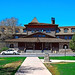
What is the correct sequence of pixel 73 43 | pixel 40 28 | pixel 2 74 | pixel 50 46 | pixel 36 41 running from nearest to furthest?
1. pixel 2 74
2. pixel 73 43
3. pixel 36 41
4. pixel 50 46
5. pixel 40 28

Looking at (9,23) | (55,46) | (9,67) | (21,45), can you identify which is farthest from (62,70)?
(9,23)

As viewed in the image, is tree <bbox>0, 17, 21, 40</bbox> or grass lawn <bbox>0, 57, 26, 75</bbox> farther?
tree <bbox>0, 17, 21, 40</bbox>

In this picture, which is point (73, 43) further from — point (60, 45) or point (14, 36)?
point (14, 36)

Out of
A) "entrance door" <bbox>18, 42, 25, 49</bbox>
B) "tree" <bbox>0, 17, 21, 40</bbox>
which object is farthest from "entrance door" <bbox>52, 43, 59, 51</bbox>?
"tree" <bbox>0, 17, 21, 40</bbox>

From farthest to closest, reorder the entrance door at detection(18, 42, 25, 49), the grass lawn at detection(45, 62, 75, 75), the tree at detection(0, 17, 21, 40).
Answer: the tree at detection(0, 17, 21, 40), the entrance door at detection(18, 42, 25, 49), the grass lawn at detection(45, 62, 75, 75)

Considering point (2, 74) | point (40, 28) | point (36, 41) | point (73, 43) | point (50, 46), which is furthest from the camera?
point (40, 28)

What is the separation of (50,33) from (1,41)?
702 inches

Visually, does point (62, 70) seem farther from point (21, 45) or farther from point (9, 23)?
point (9, 23)

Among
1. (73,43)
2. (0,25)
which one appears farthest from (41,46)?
(73,43)

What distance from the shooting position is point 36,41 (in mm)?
51375

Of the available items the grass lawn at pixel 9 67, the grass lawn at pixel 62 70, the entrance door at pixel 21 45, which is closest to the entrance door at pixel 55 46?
the entrance door at pixel 21 45

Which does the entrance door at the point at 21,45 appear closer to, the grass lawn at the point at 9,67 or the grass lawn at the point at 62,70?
the grass lawn at the point at 9,67

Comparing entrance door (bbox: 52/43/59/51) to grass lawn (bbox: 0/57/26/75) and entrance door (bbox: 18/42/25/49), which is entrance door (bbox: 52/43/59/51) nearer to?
entrance door (bbox: 18/42/25/49)

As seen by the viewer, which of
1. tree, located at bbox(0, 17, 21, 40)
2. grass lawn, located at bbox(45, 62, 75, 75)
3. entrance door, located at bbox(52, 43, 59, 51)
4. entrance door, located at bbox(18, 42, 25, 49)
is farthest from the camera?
tree, located at bbox(0, 17, 21, 40)
